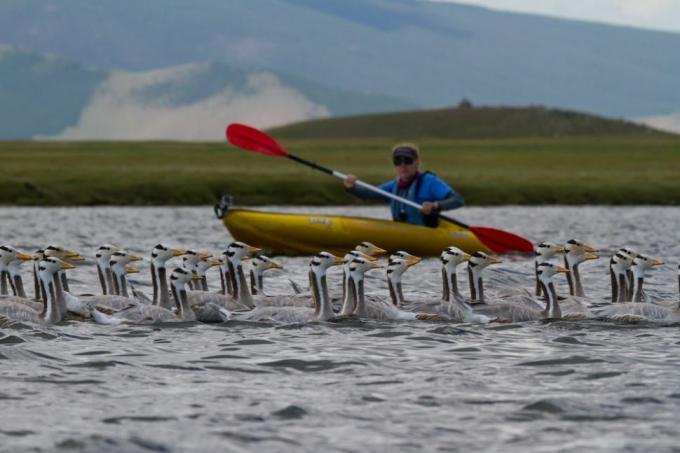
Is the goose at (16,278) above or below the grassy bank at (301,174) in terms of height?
below

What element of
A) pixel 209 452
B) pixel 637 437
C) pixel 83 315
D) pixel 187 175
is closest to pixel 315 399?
pixel 209 452

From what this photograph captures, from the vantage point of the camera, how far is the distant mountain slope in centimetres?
16188

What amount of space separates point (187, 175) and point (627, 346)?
5254 cm

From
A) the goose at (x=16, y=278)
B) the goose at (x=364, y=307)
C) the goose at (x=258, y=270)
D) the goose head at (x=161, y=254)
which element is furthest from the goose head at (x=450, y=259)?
the goose at (x=16, y=278)

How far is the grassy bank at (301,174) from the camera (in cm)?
6341

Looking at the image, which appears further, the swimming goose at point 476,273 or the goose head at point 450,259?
the swimming goose at point 476,273

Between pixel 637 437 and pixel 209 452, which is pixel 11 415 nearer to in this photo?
pixel 209 452

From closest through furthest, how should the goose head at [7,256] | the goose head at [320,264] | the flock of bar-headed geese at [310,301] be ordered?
the flock of bar-headed geese at [310,301]
the goose head at [320,264]
the goose head at [7,256]

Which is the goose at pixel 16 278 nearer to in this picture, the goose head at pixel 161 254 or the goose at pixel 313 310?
the goose head at pixel 161 254

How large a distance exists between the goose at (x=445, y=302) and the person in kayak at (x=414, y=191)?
8057 millimetres

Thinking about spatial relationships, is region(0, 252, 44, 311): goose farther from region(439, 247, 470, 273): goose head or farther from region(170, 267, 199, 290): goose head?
region(439, 247, 470, 273): goose head

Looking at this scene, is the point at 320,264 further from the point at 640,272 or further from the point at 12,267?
the point at 640,272

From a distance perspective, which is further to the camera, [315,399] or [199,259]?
[199,259]

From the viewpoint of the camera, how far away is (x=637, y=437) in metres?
13.1
